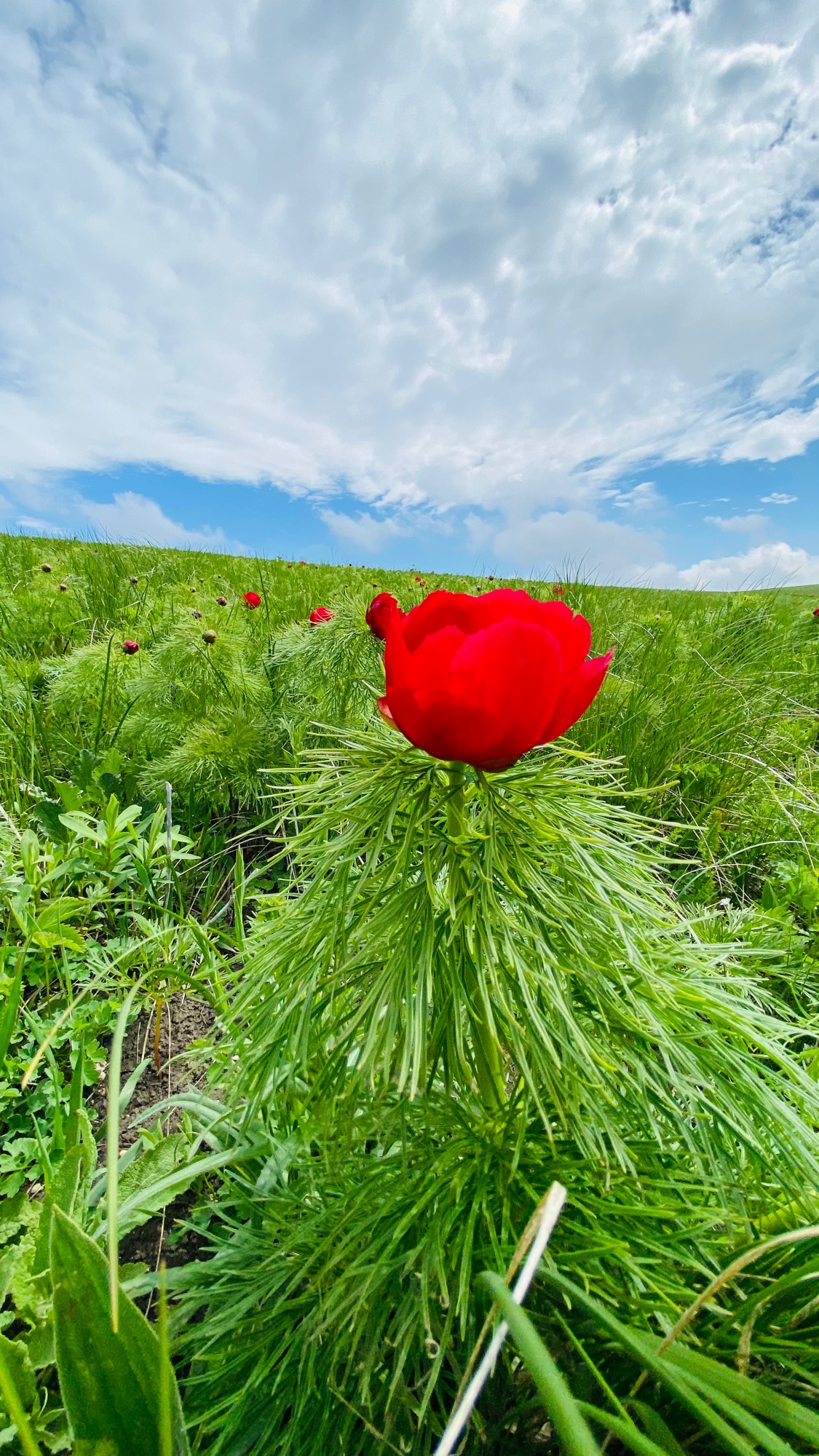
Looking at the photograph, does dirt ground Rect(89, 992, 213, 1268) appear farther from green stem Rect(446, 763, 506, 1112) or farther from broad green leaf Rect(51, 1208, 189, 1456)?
green stem Rect(446, 763, 506, 1112)

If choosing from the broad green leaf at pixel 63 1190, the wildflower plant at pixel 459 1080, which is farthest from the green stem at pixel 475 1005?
the broad green leaf at pixel 63 1190

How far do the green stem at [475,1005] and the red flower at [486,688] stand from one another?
0.20ft

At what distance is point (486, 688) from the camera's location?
56 cm

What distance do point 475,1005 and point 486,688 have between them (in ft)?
1.03

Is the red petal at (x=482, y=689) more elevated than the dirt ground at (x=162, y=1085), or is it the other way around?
the red petal at (x=482, y=689)

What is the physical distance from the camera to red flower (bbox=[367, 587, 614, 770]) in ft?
1.85

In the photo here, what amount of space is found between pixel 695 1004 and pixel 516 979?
0.21 m

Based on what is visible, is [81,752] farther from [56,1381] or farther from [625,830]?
[625,830]

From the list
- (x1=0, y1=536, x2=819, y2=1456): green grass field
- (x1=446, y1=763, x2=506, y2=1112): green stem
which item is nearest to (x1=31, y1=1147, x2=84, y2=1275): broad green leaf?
(x1=0, y1=536, x2=819, y2=1456): green grass field

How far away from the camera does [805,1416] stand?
0.43 m

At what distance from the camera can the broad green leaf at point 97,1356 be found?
625 millimetres

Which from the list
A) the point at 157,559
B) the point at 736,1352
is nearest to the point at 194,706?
the point at 736,1352

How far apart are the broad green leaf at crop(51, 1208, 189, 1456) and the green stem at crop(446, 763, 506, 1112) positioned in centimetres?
38

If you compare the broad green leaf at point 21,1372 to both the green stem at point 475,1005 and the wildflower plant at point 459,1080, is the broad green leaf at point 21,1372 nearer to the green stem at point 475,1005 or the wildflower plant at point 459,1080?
the wildflower plant at point 459,1080
